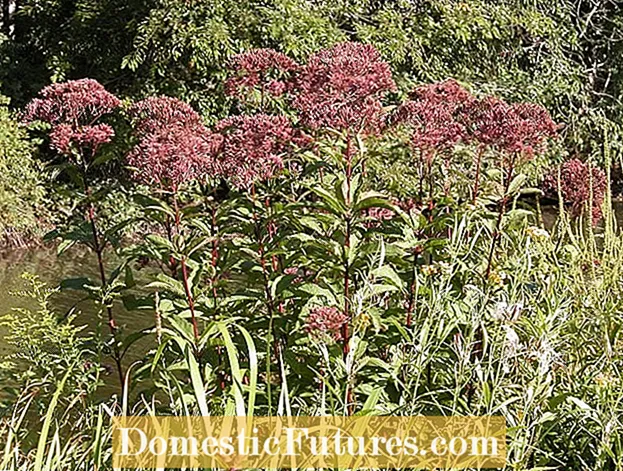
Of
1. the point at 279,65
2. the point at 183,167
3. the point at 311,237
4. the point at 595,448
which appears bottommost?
the point at 595,448

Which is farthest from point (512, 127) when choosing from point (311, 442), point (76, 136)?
point (76, 136)

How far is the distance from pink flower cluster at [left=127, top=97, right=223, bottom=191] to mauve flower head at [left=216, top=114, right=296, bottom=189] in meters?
0.05

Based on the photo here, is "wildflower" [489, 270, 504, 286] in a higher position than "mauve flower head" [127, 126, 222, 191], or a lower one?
lower

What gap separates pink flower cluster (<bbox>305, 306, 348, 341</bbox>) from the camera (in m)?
2.41

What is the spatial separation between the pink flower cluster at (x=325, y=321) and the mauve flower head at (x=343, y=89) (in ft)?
2.10

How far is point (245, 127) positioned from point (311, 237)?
39cm

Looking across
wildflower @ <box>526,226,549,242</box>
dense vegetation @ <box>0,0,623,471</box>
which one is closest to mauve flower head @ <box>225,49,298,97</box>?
dense vegetation @ <box>0,0,623,471</box>

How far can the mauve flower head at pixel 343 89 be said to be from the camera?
112 inches

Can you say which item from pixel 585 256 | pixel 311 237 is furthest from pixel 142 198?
pixel 585 256

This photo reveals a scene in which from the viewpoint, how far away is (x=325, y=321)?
2.43 metres

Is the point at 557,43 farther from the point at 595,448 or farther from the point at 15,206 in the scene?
the point at 595,448

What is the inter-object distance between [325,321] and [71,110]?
1.26m

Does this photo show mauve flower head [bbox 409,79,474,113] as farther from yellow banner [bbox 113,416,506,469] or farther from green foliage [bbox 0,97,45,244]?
green foliage [bbox 0,97,45,244]

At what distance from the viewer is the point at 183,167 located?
2676 mm
